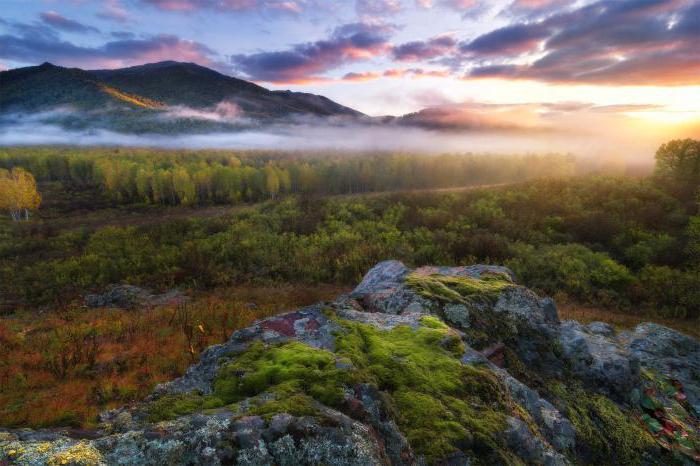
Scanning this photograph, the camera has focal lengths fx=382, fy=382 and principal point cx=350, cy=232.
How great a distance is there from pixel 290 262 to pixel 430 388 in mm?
27090

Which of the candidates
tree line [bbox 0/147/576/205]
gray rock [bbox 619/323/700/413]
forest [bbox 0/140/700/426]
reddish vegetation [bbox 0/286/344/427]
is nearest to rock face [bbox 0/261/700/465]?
gray rock [bbox 619/323/700/413]

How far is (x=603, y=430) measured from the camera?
6848 mm

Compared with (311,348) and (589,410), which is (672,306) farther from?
(311,348)

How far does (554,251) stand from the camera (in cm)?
3145

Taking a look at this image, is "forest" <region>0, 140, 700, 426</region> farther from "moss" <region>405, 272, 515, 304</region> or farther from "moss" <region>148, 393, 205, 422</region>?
"moss" <region>405, 272, 515, 304</region>

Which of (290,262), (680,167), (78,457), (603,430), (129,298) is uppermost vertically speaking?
(680,167)

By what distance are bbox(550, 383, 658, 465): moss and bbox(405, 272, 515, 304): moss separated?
8.20ft

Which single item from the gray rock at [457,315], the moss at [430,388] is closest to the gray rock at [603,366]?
the gray rock at [457,315]

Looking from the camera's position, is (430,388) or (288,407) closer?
(288,407)

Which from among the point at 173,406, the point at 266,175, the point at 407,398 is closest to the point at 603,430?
the point at 407,398

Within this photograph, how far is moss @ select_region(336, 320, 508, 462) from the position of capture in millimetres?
4777

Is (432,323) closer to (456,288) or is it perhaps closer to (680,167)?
(456,288)

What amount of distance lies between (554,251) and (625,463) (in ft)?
91.5

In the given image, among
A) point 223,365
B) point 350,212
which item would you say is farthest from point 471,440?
point 350,212
